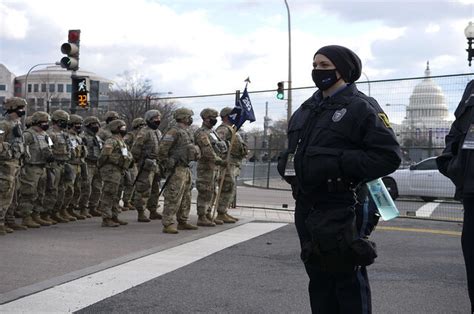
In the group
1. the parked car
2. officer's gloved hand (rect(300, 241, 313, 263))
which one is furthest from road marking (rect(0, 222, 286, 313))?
the parked car

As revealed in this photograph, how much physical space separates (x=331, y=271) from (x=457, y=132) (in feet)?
4.83

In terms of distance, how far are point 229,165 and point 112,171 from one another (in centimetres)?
227

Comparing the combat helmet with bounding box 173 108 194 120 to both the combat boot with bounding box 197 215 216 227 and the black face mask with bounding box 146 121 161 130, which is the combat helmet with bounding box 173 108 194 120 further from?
the combat boot with bounding box 197 215 216 227

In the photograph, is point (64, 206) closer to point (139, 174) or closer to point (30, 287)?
point (139, 174)

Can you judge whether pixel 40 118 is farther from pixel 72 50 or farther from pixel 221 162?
pixel 72 50

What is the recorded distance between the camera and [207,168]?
10.3m

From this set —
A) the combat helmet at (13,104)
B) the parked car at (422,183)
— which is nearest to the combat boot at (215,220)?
the combat helmet at (13,104)

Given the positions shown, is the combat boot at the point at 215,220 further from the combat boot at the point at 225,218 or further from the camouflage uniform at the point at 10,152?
the camouflage uniform at the point at 10,152

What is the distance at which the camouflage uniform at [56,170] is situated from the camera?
9.99 meters

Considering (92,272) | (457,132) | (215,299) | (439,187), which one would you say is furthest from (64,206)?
(439,187)

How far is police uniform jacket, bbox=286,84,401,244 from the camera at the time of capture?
3143mm

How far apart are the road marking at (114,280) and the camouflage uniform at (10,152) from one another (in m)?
2.74

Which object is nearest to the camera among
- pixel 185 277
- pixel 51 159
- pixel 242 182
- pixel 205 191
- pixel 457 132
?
pixel 457 132

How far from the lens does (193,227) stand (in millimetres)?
9852
